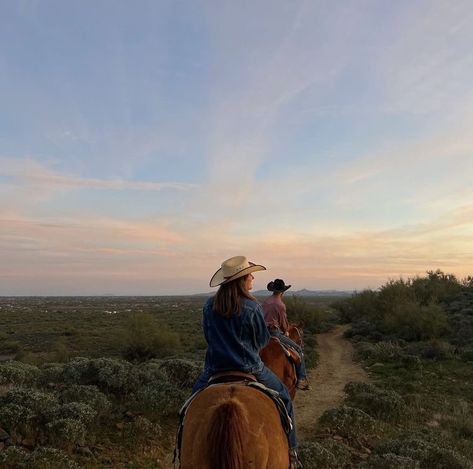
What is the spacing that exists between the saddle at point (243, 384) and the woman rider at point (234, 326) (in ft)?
0.24

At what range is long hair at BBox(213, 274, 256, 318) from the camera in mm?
4195

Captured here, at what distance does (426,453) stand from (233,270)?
17.4 ft

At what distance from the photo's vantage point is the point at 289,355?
7.13m

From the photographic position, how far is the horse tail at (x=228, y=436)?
3285 mm

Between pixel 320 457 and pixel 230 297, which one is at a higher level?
pixel 230 297

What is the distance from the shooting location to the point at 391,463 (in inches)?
258

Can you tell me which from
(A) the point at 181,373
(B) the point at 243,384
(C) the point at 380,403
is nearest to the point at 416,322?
(C) the point at 380,403

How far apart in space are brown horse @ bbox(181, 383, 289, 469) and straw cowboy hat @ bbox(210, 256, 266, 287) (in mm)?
944

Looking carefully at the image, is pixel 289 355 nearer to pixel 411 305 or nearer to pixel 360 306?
pixel 411 305

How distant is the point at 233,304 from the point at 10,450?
13.5ft

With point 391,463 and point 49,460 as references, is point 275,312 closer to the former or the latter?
point 391,463

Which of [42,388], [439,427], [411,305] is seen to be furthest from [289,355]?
[411,305]

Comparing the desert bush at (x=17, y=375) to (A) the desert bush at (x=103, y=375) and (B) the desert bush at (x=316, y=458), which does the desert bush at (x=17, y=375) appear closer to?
(A) the desert bush at (x=103, y=375)

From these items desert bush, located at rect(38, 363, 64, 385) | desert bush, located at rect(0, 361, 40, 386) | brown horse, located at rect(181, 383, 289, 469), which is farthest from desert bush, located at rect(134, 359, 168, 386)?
brown horse, located at rect(181, 383, 289, 469)
